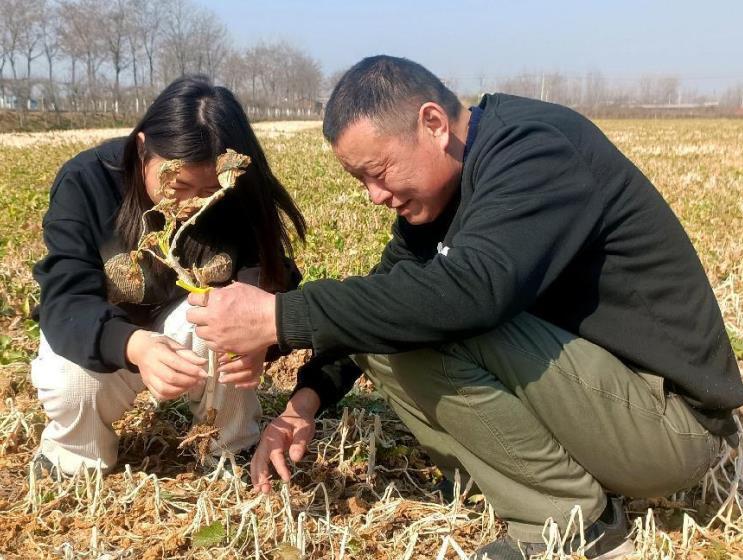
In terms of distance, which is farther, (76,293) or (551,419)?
(76,293)

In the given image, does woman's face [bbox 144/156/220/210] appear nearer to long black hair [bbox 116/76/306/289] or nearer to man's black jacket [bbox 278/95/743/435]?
long black hair [bbox 116/76/306/289]

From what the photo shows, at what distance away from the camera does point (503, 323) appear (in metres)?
1.69

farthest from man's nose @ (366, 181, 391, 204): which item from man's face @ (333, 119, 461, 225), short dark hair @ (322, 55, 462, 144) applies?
short dark hair @ (322, 55, 462, 144)

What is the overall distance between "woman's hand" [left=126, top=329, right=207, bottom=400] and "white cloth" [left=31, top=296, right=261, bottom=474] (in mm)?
308

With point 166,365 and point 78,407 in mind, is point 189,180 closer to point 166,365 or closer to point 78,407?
point 166,365

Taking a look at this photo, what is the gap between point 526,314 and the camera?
70.9 inches

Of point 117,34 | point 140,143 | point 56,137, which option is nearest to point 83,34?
point 117,34

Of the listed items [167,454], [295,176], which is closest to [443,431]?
[167,454]

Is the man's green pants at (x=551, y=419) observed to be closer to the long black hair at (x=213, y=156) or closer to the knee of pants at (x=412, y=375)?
the knee of pants at (x=412, y=375)

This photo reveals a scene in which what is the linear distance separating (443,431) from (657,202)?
2.58ft

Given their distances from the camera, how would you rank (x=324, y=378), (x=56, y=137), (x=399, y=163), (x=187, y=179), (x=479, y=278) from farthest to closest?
1. (x=56, y=137)
2. (x=324, y=378)
3. (x=187, y=179)
4. (x=399, y=163)
5. (x=479, y=278)

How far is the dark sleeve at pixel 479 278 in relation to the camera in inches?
61.7

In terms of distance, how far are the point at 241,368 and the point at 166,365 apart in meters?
0.17

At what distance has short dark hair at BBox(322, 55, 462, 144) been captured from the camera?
1.77 meters
